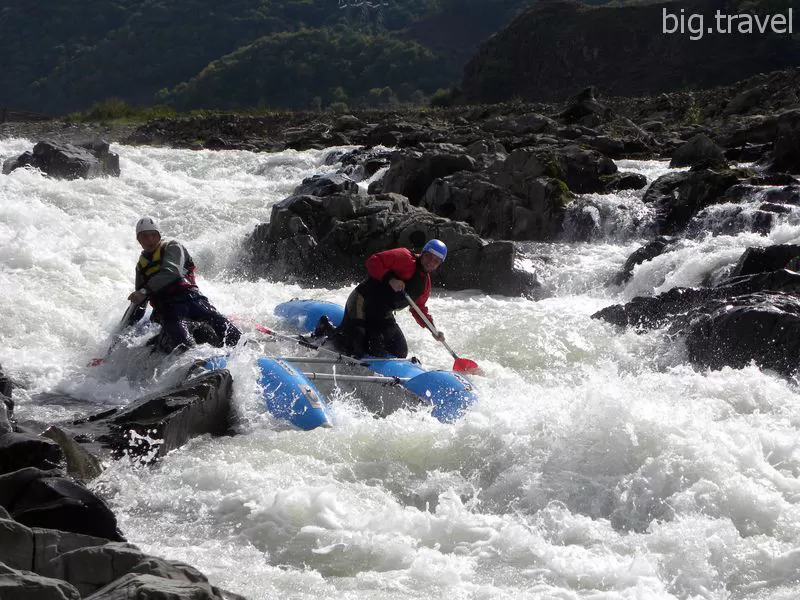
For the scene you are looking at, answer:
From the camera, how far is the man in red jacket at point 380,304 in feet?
28.2

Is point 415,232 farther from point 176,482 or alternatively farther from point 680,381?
point 176,482

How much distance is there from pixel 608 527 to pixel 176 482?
99.2 inches

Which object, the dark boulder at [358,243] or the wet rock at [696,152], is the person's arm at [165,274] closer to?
the dark boulder at [358,243]

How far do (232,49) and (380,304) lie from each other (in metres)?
78.5

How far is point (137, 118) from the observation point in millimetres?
34312

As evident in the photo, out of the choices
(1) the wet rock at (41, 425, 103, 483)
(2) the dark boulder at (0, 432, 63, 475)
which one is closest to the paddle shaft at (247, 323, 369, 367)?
(1) the wet rock at (41, 425, 103, 483)

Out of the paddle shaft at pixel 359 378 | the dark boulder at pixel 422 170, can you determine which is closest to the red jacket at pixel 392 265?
the paddle shaft at pixel 359 378

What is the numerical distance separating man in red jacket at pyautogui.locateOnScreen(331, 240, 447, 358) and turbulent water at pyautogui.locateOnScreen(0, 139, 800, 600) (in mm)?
871

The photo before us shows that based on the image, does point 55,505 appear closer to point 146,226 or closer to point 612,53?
point 146,226

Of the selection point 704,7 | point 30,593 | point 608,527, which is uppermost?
point 704,7

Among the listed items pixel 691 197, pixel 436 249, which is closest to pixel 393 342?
pixel 436 249

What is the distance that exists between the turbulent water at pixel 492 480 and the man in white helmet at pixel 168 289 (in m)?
0.53

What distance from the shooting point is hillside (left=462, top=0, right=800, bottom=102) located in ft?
152

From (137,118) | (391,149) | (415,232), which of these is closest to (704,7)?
(137,118)
